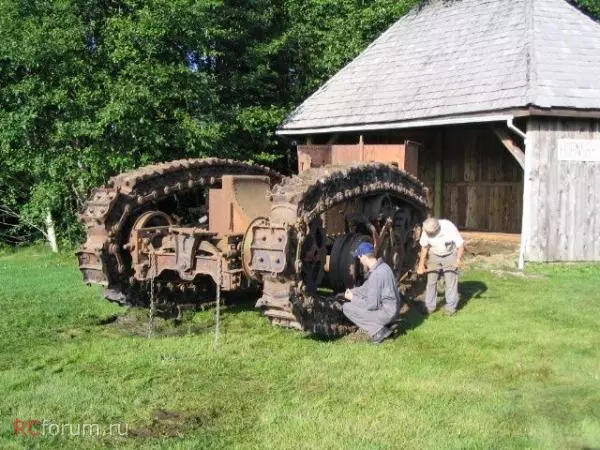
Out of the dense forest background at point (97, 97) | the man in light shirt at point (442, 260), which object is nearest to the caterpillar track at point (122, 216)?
the man in light shirt at point (442, 260)

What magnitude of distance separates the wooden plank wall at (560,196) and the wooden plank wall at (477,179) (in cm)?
337

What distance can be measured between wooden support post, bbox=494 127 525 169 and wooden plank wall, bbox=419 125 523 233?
3178mm

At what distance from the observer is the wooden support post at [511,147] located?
12.4 m

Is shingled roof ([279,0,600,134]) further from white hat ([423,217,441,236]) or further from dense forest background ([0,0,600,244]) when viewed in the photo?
white hat ([423,217,441,236])

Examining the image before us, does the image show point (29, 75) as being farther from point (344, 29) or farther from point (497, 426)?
point (497, 426)

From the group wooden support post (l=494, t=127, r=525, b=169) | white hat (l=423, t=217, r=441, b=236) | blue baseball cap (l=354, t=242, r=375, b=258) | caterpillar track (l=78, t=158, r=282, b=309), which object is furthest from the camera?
wooden support post (l=494, t=127, r=525, b=169)

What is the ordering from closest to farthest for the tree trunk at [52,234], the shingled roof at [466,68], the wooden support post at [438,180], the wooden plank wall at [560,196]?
the wooden plank wall at [560,196], the shingled roof at [466,68], the tree trunk at [52,234], the wooden support post at [438,180]

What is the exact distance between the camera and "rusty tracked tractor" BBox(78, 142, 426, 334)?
6.44m

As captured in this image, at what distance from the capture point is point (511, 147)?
12.6 metres

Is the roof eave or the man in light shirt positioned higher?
the roof eave

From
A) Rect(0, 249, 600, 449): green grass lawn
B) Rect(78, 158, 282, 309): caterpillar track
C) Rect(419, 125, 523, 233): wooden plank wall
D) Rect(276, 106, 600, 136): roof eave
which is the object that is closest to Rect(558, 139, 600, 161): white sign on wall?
Rect(276, 106, 600, 136): roof eave

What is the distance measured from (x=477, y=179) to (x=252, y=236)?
445 inches

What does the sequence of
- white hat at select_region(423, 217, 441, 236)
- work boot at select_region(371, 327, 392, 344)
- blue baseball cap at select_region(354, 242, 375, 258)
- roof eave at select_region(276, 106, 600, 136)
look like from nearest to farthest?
work boot at select_region(371, 327, 392, 344)
blue baseball cap at select_region(354, 242, 375, 258)
white hat at select_region(423, 217, 441, 236)
roof eave at select_region(276, 106, 600, 136)

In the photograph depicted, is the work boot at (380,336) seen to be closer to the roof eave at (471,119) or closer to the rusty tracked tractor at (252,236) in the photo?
the rusty tracked tractor at (252,236)
